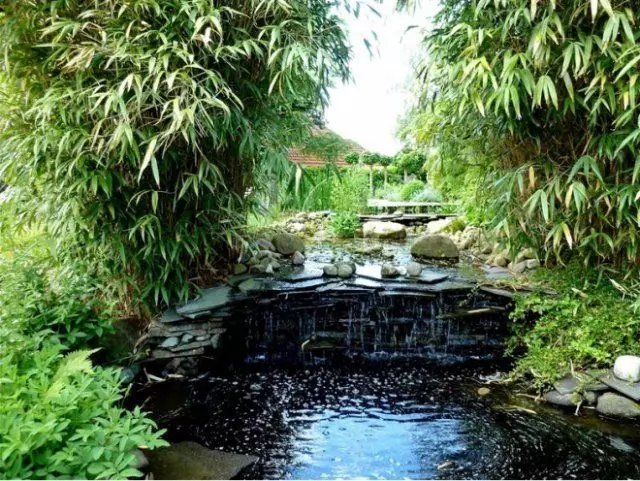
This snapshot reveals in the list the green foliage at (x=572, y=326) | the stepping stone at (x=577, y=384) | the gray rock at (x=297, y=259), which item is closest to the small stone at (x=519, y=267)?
the green foliage at (x=572, y=326)

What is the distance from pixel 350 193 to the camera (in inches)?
245

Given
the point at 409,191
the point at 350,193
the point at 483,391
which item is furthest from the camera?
the point at 409,191

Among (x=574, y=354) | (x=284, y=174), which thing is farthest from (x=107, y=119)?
(x=574, y=354)

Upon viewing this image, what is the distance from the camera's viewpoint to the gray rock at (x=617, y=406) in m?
2.26

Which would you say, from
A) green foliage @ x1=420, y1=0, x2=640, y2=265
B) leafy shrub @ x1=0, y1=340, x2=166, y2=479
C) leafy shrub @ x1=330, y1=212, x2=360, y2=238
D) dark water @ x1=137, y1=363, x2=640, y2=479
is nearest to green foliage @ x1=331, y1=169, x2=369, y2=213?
leafy shrub @ x1=330, y1=212, x2=360, y2=238

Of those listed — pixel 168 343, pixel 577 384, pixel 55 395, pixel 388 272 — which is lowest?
pixel 577 384

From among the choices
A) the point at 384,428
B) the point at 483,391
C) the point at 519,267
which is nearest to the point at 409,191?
the point at 519,267

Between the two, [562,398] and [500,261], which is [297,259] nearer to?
[500,261]

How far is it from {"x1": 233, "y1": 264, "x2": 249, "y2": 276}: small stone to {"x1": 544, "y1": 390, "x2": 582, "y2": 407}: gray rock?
2.09 m

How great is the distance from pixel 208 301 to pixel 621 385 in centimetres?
235

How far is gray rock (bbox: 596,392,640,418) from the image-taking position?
2.26 metres

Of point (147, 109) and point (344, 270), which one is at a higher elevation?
point (147, 109)

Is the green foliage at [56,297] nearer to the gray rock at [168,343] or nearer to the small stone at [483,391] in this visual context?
the gray rock at [168,343]

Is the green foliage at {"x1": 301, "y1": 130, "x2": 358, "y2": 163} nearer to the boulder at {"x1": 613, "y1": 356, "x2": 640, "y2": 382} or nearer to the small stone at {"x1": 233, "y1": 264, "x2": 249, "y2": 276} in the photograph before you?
the small stone at {"x1": 233, "y1": 264, "x2": 249, "y2": 276}
